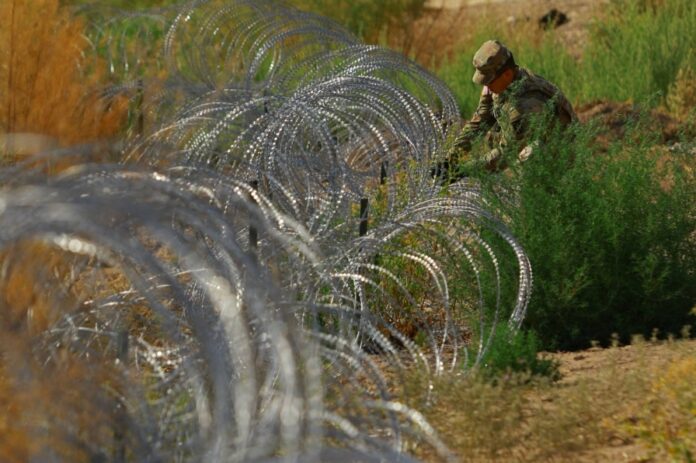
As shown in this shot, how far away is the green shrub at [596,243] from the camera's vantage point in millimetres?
7340

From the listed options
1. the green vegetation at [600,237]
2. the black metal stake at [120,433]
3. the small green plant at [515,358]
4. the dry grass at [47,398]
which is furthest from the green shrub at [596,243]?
the black metal stake at [120,433]

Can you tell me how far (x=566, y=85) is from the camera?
15031 millimetres

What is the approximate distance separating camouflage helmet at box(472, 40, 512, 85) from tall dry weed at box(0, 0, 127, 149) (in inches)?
90.9

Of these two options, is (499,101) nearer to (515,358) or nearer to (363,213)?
(363,213)

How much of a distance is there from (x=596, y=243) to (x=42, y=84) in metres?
3.63

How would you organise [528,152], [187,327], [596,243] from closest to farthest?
[187,327] → [596,243] → [528,152]

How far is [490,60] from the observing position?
9.66m

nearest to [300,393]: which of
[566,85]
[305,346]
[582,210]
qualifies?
[305,346]

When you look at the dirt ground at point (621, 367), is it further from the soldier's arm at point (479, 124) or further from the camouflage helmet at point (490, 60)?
the camouflage helmet at point (490, 60)

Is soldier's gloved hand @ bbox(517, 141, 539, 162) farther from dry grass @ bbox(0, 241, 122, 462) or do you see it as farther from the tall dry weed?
dry grass @ bbox(0, 241, 122, 462)

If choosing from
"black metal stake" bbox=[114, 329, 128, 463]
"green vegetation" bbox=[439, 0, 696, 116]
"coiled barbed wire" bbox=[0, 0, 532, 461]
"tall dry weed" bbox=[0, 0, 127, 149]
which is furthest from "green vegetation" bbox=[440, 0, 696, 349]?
"green vegetation" bbox=[439, 0, 696, 116]

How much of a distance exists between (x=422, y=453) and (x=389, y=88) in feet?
11.2

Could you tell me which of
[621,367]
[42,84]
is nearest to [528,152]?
[621,367]

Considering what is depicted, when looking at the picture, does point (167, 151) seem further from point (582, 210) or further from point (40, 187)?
point (40, 187)
